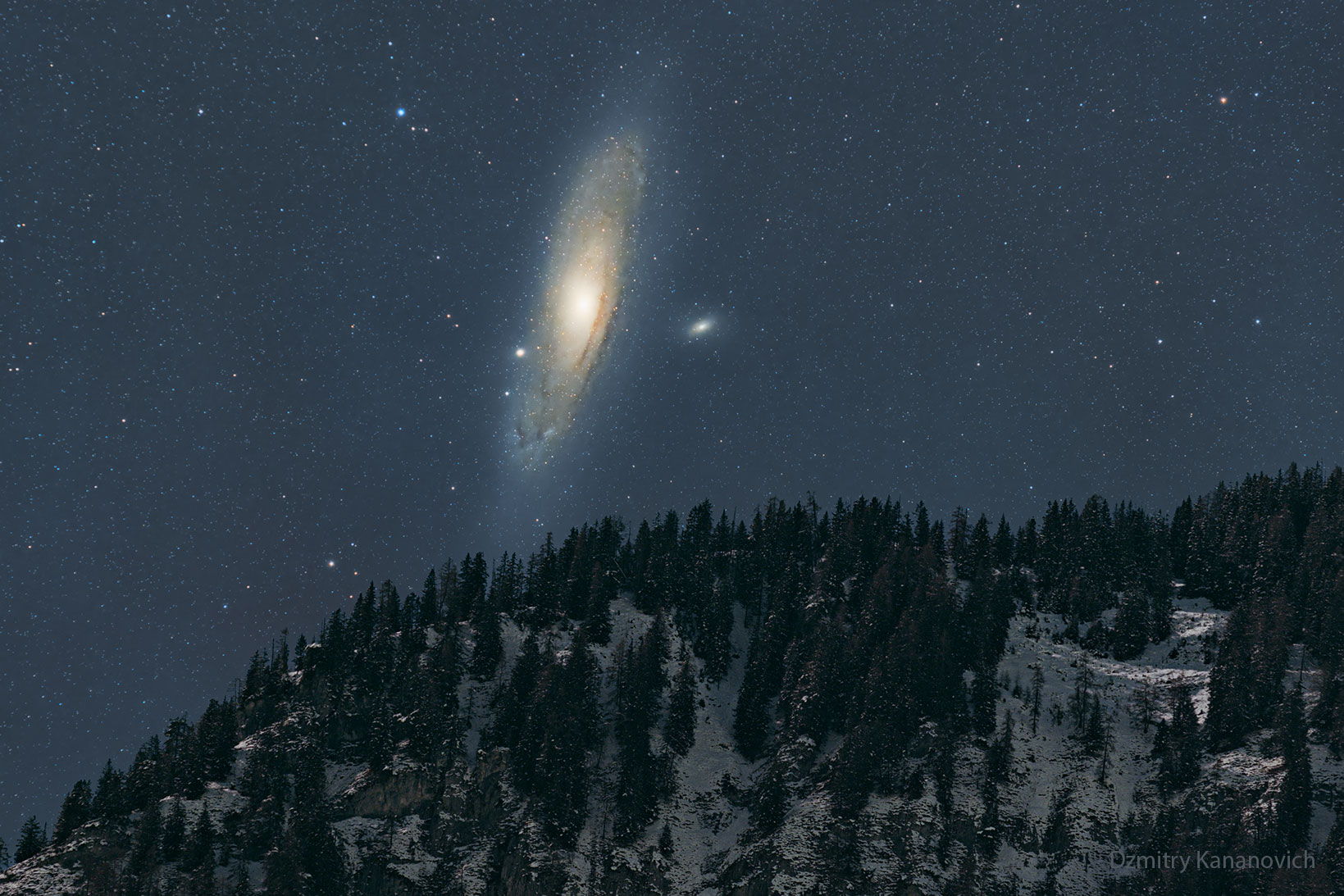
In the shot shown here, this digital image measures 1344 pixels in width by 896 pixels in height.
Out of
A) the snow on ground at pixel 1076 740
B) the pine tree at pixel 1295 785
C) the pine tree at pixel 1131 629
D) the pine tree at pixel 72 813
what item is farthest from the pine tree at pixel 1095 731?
the pine tree at pixel 72 813

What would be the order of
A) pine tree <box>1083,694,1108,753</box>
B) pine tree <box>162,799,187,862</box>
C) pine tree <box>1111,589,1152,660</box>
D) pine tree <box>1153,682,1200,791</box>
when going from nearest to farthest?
pine tree <box>162,799,187,862</box> < pine tree <box>1153,682,1200,791</box> < pine tree <box>1083,694,1108,753</box> < pine tree <box>1111,589,1152,660</box>

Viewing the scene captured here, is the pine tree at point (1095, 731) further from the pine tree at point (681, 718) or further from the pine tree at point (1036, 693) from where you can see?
the pine tree at point (681, 718)

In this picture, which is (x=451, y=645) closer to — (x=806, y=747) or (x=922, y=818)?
(x=806, y=747)

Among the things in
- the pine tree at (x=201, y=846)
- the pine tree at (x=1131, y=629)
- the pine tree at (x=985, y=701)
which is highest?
the pine tree at (x=1131, y=629)

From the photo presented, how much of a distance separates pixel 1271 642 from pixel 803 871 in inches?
3212

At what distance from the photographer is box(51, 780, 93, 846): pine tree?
142m

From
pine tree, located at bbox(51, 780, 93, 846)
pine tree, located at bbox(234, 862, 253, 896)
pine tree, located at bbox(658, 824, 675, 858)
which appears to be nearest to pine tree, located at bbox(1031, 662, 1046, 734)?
pine tree, located at bbox(658, 824, 675, 858)

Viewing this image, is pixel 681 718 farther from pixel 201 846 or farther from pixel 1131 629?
pixel 1131 629

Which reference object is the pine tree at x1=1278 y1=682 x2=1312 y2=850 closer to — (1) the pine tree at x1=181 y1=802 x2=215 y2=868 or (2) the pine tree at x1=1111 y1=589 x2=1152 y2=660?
(2) the pine tree at x1=1111 y1=589 x2=1152 y2=660

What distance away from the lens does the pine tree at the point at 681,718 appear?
168 m

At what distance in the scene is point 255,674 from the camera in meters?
174

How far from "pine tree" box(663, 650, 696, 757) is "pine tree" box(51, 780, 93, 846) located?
9021cm

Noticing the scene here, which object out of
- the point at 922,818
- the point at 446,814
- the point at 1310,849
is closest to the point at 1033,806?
the point at 922,818

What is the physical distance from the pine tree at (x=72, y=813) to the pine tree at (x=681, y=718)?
90.2 metres
